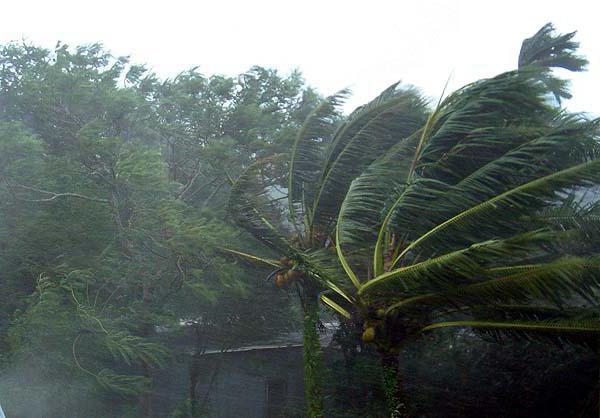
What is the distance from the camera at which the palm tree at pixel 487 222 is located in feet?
14.0

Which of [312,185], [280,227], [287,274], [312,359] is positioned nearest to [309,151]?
[312,185]

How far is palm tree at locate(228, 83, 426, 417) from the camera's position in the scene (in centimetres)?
601

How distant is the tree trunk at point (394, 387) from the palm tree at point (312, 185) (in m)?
0.84

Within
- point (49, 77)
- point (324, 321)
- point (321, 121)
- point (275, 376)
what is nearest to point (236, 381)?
point (275, 376)

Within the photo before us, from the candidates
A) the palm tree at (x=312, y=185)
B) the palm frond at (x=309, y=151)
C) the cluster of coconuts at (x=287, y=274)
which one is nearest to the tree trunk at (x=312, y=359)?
the palm tree at (x=312, y=185)

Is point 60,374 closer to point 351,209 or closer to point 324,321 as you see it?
point 324,321

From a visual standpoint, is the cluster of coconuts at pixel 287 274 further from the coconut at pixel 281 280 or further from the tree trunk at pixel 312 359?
the tree trunk at pixel 312 359

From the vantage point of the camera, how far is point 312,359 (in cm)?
641

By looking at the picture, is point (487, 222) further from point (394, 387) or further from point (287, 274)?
point (287, 274)

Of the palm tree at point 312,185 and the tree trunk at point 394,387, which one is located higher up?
the palm tree at point 312,185

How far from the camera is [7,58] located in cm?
940

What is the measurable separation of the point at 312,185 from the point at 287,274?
0.97 m

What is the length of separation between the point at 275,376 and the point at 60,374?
268cm

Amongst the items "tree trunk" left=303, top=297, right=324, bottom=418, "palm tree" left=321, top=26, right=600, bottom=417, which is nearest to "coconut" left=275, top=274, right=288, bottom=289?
"tree trunk" left=303, top=297, right=324, bottom=418
